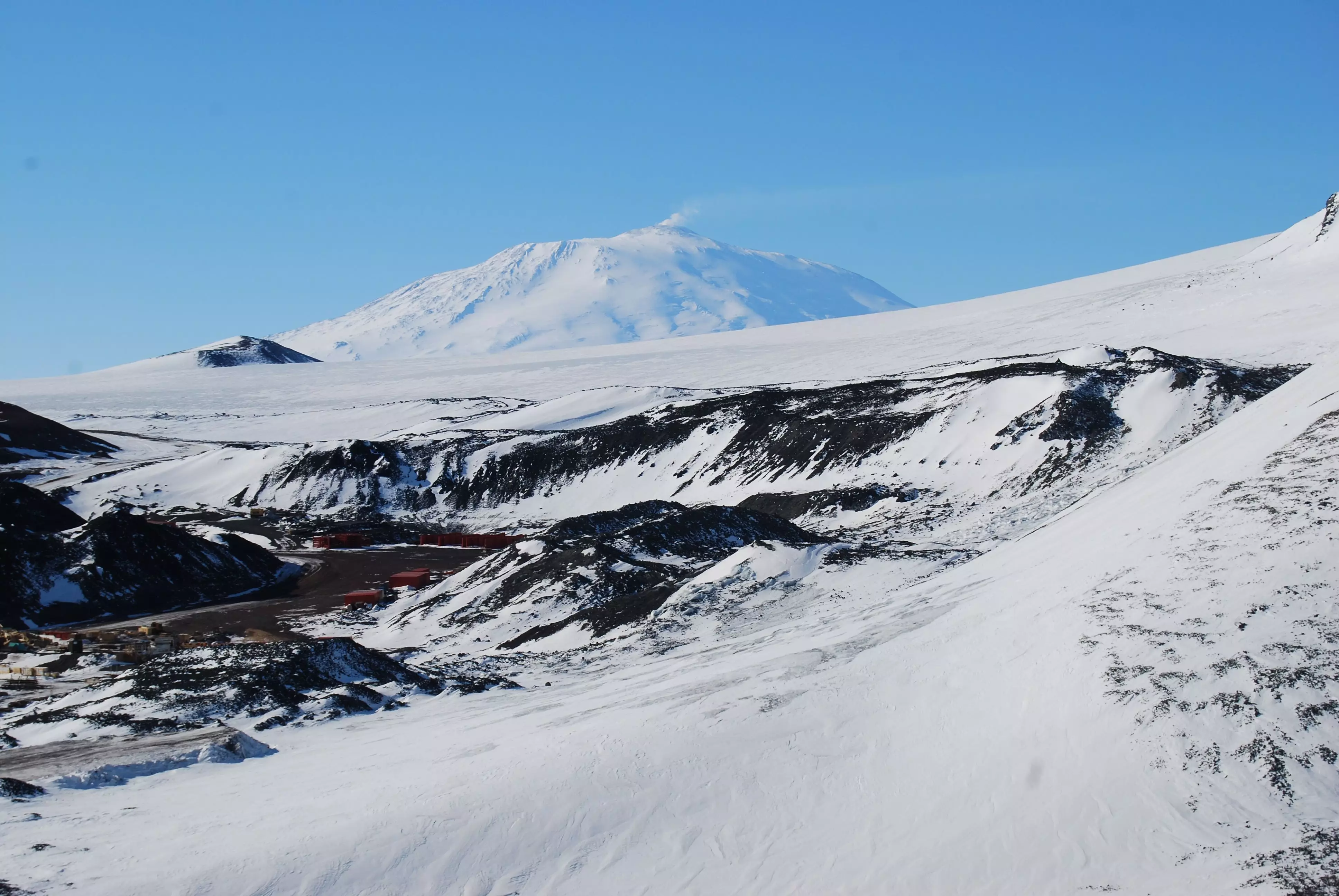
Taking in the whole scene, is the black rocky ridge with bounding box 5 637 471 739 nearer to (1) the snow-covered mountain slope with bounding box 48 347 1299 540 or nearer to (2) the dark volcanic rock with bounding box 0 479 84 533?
(1) the snow-covered mountain slope with bounding box 48 347 1299 540

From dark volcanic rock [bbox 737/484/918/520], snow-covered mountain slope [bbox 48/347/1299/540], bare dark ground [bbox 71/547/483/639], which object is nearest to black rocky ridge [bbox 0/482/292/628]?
bare dark ground [bbox 71/547/483/639]

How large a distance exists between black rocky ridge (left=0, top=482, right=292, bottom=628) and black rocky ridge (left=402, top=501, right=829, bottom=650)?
1432cm

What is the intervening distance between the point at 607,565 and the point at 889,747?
2389cm

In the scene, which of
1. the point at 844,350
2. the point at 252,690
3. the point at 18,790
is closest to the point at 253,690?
the point at 252,690

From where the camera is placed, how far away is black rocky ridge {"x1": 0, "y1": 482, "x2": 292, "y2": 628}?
47.9 m

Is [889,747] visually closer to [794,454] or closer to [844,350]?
[794,454]

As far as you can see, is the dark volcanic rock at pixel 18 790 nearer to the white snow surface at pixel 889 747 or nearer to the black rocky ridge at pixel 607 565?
the white snow surface at pixel 889 747

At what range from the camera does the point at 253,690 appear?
2722cm

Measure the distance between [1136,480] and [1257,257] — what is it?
101 meters

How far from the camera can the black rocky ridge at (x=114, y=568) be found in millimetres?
47906

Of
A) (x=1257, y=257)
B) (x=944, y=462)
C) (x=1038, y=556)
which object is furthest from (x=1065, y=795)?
(x=1257, y=257)

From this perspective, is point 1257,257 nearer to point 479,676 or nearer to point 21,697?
point 479,676

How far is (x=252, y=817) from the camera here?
59.0 ft

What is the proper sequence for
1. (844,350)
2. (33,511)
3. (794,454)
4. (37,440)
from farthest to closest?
(844,350), (37,440), (794,454), (33,511)
